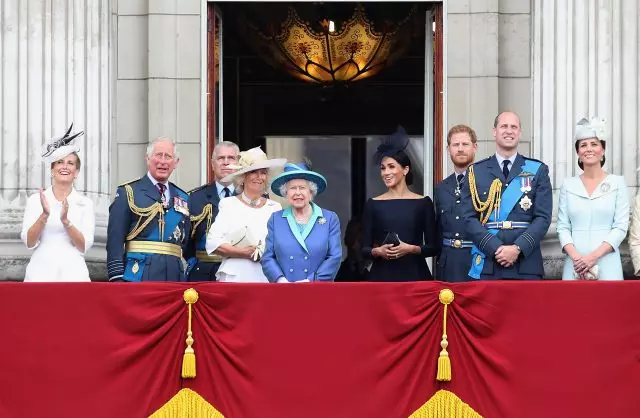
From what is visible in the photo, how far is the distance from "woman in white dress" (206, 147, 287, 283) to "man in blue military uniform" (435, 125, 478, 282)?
1.25m

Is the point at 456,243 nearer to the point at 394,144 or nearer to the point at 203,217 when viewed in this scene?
the point at 394,144

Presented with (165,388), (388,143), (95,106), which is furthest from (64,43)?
(165,388)

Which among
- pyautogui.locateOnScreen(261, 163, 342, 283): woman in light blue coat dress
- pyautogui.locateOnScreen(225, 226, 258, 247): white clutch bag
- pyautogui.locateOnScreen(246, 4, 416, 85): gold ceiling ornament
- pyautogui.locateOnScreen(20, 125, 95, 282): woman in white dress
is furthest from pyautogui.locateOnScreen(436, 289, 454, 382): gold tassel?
pyautogui.locateOnScreen(246, 4, 416, 85): gold ceiling ornament

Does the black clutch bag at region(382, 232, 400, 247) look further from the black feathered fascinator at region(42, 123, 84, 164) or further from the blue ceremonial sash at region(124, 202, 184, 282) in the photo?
the black feathered fascinator at region(42, 123, 84, 164)

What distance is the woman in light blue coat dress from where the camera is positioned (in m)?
11.1

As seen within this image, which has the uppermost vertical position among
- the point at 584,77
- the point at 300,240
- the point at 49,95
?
the point at 584,77

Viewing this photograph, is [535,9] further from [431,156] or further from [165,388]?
[165,388]

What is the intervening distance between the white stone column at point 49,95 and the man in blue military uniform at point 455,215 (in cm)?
304

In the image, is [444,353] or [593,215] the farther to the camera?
[593,215]

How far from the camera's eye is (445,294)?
10.4 m

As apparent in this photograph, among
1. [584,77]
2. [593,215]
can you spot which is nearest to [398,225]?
[593,215]

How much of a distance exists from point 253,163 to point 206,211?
0.62 meters

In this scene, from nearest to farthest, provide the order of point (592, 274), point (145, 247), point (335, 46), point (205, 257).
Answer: point (592, 274), point (145, 247), point (205, 257), point (335, 46)

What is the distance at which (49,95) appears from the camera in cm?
1341
